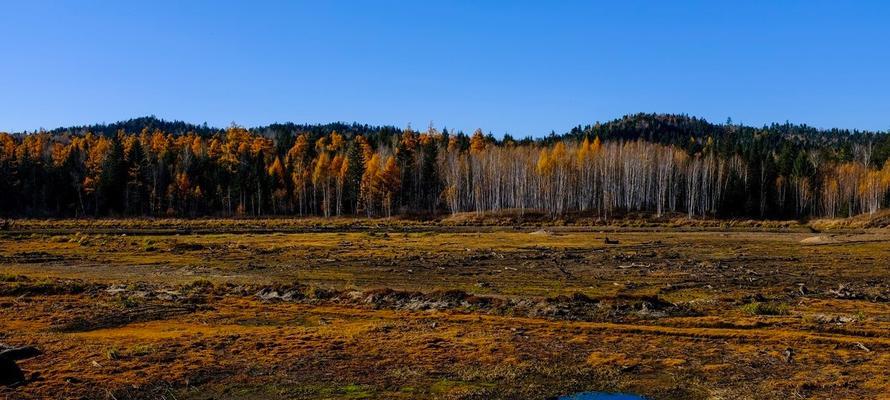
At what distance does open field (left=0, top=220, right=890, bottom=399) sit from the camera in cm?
1609

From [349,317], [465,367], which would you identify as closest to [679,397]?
[465,367]

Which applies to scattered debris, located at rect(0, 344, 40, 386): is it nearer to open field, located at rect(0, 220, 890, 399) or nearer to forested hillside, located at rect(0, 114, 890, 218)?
open field, located at rect(0, 220, 890, 399)

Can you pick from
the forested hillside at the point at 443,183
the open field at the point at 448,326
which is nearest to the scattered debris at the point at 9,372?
the open field at the point at 448,326

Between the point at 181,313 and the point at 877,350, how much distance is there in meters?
24.2

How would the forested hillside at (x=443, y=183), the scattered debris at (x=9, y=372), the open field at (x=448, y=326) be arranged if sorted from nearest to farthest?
the scattered debris at (x=9, y=372), the open field at (x=448, y=326), the forested hillside at (x=443, y=183)

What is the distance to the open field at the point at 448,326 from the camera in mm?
16094

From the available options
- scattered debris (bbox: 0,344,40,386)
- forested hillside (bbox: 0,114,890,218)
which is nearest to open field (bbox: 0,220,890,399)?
scattered debris (bbox: 0,344,40,386)

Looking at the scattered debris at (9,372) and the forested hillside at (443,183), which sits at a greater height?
the forested hillside at (443,183)

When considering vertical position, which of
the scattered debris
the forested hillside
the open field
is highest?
the forested hillside

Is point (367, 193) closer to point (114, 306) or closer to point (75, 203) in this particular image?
point (75, 203)

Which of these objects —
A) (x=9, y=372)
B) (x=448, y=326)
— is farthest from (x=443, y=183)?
(x=9, y=372)

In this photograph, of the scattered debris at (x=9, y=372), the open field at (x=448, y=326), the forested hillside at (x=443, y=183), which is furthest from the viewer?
the forested hillside at (x=443, y=183)

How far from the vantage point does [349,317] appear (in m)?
24.8

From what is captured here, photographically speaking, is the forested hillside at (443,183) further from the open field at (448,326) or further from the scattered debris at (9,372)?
the scattered debris at (9,372)
